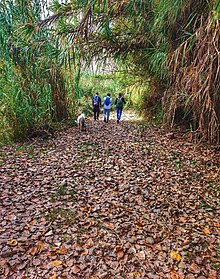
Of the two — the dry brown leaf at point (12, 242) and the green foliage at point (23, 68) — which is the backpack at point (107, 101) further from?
the dry brown leaf at point (12, 242)

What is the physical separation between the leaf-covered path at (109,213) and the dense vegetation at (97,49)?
0.88 meters

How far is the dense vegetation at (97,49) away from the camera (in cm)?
306

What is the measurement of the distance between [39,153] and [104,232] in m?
2.34

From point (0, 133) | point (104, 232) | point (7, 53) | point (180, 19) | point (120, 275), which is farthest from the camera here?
point (0, 133)

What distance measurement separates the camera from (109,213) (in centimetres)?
227

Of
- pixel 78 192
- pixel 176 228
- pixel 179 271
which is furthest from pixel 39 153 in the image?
pixel 179 271

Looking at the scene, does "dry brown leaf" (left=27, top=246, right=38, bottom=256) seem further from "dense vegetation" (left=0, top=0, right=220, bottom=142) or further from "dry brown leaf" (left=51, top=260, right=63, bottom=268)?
"dense vegetation" (left=0, top=0, right=220, bottom=142)

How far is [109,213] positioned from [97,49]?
428 cm

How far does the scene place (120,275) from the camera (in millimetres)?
1575

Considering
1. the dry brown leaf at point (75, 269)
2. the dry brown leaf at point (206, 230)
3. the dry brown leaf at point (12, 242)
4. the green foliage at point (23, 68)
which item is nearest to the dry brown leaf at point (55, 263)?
the dry brown leaf at point (75, 269)

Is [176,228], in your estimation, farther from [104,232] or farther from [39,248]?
[39,248]

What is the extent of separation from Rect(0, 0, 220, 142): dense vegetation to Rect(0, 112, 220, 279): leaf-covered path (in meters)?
0.88

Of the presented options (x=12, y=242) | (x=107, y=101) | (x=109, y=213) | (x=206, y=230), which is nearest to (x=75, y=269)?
(x=12, y=242)

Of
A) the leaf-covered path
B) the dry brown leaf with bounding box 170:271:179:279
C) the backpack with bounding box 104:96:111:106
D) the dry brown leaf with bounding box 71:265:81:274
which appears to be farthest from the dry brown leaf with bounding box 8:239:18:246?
the backpack with bounding box 104:96:111:106
